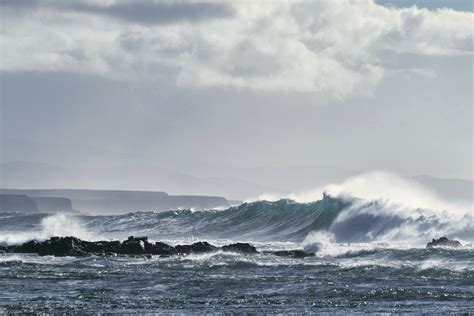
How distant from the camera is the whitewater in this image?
23953 millimetres

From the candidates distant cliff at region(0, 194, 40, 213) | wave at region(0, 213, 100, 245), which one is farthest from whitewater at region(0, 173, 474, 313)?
distant cliff at region(0, 194, 40, 213)

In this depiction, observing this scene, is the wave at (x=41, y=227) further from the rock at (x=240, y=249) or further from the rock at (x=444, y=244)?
the rock at (x=444, y=244)

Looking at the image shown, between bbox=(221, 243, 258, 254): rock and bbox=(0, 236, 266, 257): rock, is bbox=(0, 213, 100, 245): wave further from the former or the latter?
bbox=(221, 243, 258, 254): rock

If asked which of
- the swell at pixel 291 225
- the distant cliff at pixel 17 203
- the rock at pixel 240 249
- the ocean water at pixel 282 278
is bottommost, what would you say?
the ocean water at pixel 282 278

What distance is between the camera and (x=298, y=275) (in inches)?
1187

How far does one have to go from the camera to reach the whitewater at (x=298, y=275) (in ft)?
78.6

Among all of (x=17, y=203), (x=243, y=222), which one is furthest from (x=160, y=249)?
(x=17, y=203)

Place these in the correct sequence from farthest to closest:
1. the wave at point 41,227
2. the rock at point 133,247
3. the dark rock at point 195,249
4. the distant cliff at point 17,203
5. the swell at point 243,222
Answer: the distant cliff at point 17,203, the wave at point 41,227, the swell at point 243,222, the rock at point 133,247, the dark rock at point 195,249

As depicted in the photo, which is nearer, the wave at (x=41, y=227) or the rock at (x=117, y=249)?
the rock at (x=117, y=249)

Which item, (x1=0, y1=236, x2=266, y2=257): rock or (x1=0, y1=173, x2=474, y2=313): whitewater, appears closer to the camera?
(x1=0, y1=173, x2=474, y2=313): whitewater

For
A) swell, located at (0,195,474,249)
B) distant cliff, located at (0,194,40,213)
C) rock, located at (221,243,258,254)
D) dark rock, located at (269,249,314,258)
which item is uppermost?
distant cliff, located at (0,194,40,213)

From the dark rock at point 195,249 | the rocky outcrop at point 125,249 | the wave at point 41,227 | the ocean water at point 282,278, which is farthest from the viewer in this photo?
the wave at point 41,227

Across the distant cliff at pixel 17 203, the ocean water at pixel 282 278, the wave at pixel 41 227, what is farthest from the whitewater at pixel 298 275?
the distant cliff at pixel 17 203

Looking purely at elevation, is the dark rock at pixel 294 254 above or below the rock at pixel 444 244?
below
